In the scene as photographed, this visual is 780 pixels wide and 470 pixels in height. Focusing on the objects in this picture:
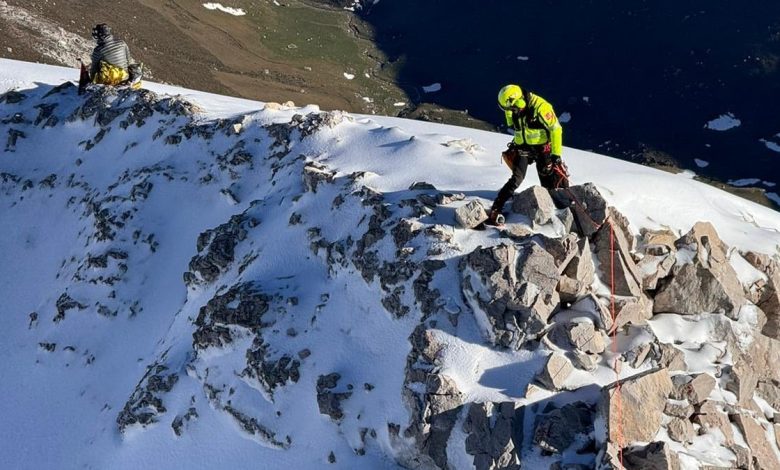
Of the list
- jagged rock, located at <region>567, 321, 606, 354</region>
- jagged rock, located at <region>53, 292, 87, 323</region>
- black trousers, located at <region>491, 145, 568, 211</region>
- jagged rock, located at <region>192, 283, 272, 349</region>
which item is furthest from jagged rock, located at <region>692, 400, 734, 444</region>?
jagged rock, located at <region>53, 292, 87, 323</region>

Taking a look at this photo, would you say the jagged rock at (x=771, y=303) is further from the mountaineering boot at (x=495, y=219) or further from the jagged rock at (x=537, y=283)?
the mountaineering boot at (x=495, y=219)

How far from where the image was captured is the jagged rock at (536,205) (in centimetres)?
1328

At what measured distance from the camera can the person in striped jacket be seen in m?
25.4

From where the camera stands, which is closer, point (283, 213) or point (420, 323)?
point (420, 323)

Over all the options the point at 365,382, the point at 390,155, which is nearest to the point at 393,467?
the point at 365,382

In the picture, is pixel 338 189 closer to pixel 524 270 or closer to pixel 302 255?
pixel 302 255

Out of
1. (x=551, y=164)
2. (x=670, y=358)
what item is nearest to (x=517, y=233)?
(x=551, y=164)

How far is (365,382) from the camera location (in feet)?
41.1

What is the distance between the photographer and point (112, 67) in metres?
25.6

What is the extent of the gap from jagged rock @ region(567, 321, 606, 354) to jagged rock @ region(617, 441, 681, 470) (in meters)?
2.01

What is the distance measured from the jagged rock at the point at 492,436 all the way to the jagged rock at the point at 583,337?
185 centimetres

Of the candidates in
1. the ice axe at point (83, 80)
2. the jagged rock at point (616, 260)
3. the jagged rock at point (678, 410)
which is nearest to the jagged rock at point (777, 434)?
the jagged rock at point (678, 410)

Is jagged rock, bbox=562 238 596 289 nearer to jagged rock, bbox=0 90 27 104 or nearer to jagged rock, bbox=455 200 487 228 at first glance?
jagged rock, bbox=455 200 487 228

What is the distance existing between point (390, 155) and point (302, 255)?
3.85 meters
